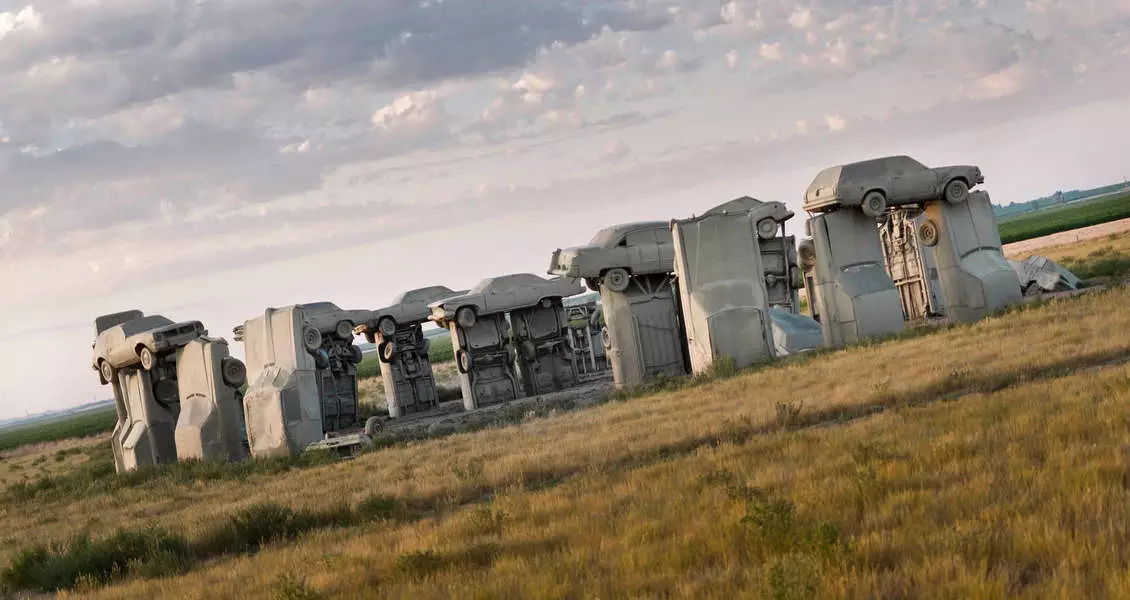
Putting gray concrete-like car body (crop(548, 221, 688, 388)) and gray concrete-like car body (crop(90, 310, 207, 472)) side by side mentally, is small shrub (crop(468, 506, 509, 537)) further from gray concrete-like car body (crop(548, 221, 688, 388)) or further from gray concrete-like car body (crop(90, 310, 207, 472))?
gray concrete-like car body (crop(548, 221, 688, 388))

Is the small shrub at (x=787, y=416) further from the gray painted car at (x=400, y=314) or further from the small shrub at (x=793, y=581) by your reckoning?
the gray painted car at (x=400, y=314)

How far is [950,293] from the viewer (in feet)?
82.5

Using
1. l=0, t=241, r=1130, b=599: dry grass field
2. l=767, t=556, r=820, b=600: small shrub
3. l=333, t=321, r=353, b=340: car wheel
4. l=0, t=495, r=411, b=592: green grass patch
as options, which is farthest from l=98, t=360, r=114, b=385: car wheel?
l=767, t=556, r=820, b=600: small shrub

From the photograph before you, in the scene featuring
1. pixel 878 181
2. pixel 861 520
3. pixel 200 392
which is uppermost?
pixel 878 181

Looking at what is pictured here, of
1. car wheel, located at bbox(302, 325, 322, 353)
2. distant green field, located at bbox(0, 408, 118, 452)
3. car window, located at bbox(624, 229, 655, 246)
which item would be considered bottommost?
distant green field, located at bbox(0, 408, 118, 452)

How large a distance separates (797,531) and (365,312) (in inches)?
1180

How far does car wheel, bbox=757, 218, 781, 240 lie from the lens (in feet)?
87.6

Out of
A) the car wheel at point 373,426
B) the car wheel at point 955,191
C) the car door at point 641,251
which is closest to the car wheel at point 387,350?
the car wheel at point 373,426

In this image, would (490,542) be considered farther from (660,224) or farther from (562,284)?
(562,284)

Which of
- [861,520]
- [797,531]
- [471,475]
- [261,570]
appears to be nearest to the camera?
[797,531]

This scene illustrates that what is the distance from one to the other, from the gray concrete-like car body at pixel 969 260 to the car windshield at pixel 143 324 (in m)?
17.2

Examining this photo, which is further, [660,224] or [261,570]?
[660,224]

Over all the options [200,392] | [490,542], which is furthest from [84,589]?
[200,392]

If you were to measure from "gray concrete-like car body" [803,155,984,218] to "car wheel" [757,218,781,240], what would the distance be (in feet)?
6.50
